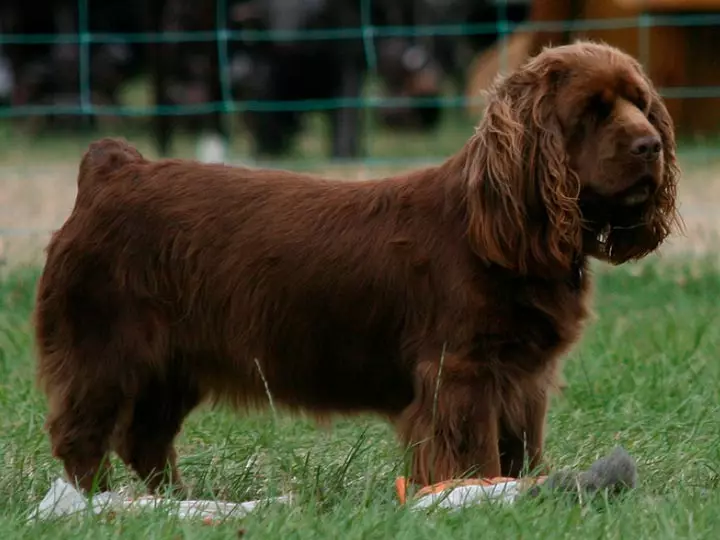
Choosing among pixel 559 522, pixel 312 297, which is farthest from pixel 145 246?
pixel 559 522

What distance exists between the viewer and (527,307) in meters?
3.98

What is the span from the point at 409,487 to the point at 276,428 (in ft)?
2.71

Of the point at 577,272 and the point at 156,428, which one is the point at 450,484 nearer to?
the point at 577,272

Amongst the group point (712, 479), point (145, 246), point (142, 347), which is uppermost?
point (145, 246)

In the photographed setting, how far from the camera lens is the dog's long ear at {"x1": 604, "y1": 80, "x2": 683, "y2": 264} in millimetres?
4117

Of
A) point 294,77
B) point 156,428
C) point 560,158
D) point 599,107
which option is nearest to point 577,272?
point 560,158

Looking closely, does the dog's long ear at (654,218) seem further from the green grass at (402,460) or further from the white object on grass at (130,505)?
the white object on grass at (130,505)

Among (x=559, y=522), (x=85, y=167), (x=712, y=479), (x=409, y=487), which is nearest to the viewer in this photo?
(x=559, y=522)

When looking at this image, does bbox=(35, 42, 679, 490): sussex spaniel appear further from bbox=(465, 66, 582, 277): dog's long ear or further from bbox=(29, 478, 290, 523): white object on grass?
bbox=(29, 478, 290, 523): white object on grass

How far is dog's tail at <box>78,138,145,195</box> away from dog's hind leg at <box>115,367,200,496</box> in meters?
0.63

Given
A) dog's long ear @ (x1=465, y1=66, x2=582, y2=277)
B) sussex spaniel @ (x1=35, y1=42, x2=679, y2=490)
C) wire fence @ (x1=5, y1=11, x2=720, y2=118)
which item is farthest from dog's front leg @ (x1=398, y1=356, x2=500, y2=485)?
wire fence @ (x1=5, y1=11, x2=720, y2=118)

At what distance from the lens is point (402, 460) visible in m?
4.13

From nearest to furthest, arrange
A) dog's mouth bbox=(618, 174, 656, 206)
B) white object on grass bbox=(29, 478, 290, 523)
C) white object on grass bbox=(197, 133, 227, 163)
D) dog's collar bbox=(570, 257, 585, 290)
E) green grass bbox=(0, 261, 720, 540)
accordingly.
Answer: green grass bbox=(0, 261, 720, 540)
white object on grass bbox=(29, 478, 290, 523)
dog's mouth bbox=(618, 174, 656, 206)
dog's collar bbox=(570, 257, 585, 290)
white object on grass bbox=(197, 133, 227, 163)

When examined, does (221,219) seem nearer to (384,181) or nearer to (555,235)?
(384,181)
